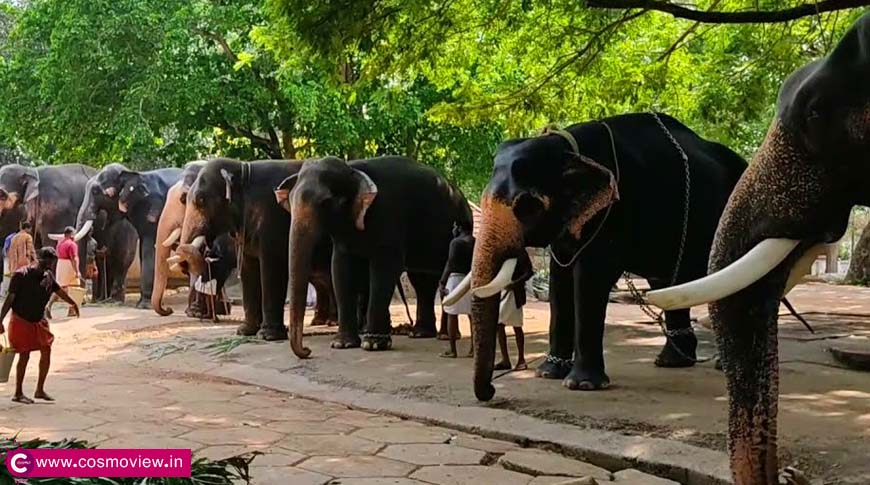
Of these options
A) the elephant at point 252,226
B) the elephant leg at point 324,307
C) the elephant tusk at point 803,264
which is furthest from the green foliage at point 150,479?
the elephant leg at point 324,307

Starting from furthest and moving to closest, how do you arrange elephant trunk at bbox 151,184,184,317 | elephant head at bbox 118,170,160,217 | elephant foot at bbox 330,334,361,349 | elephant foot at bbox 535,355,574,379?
elephant head at bbox 118,170,160,217 < elephant trunk at bbox 151,184,184,317 < elephant foot at bbox 330,334,361,349 < elephant foot at bbox 535,355,574,379

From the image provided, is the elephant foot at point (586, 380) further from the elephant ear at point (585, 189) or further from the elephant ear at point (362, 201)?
the elephant ear at point (362, 201)

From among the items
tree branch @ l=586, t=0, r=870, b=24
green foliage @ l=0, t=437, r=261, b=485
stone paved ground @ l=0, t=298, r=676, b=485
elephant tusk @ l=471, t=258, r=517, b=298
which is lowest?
stone paved ground @ l=0, t=298, r=676, b=485

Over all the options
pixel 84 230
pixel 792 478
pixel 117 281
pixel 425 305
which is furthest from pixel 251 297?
pixel 792 478

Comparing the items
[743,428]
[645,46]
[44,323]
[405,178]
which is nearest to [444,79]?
[405,178]

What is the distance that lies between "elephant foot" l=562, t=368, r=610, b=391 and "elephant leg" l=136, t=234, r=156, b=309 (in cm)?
1029

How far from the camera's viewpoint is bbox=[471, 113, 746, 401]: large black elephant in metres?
6.62

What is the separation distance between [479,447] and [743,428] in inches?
97.7

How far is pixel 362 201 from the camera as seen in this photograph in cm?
994

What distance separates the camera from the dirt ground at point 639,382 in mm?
5477

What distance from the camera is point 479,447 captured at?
561cm

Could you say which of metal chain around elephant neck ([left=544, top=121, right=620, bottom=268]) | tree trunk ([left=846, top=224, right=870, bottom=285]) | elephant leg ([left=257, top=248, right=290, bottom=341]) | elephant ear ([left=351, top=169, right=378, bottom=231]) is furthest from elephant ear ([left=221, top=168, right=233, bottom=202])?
tree trunk ([left=846, top=224, right=870, bottom=285])

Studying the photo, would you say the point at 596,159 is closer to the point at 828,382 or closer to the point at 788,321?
the point at 828,382

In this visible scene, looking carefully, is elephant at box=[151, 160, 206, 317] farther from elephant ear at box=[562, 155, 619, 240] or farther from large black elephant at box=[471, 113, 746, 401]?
elephant ear at box=[562, 155, 619, 240]
